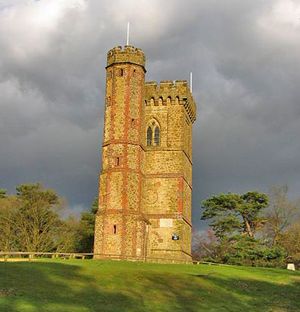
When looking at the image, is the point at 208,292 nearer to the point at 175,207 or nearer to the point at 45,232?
the point at 175,207

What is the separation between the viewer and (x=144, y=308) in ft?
78.3

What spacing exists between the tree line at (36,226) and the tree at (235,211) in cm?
1407

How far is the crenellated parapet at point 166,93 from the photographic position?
2064 inches

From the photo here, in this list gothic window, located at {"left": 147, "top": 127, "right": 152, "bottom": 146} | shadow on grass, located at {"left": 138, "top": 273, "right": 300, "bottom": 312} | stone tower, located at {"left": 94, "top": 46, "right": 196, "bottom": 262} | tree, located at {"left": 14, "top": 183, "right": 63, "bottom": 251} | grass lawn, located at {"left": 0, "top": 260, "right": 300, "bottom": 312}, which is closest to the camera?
grass lawn, located at {"left": 0, "top": 260, "right": 300, "bottom": 312}

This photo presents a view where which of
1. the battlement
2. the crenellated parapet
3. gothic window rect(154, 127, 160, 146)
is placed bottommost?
gothic window rect(154, 127, 160, 146)

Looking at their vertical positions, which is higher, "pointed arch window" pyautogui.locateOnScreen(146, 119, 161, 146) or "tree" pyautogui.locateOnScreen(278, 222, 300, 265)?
"pointed arch window" pyautogui.locateOnScreen(146, 119, 161, 146)

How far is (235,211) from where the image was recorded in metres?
65.1

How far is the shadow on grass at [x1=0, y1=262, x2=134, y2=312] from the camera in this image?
22.3 metres

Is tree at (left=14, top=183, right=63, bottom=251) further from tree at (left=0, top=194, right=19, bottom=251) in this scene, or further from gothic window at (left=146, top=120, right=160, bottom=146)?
gothic window at (left=146, top=120, right=160, bottom=146)

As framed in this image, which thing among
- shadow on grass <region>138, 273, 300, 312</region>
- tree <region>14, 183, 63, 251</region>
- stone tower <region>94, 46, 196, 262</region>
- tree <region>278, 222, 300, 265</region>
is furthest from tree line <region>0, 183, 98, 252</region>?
shadow on grass <region>138, 273, 300, 312</region>

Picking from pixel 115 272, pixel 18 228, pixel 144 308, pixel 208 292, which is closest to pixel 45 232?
pixel 18 228

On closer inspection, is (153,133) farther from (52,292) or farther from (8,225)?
(52,292)

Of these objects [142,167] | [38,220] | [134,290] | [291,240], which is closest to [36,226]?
[38,220]

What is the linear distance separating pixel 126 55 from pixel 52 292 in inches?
1111
